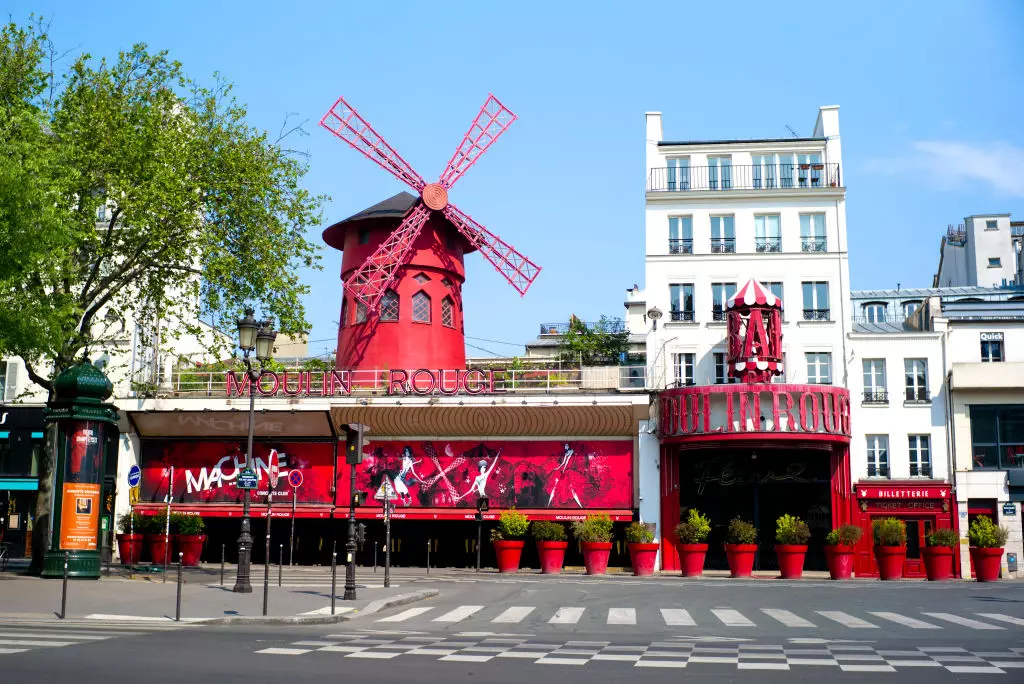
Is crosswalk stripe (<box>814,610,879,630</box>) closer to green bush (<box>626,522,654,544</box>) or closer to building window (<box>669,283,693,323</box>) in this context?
green bush (<box>626,522,654,544</box>)

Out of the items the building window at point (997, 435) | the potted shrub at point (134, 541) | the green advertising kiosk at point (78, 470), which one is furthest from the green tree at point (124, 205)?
the building window at point (997, 435)

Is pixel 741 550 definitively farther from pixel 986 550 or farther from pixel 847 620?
pixel 847 620

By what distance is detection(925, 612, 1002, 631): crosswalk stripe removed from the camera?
1449cm

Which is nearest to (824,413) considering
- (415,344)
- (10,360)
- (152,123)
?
(415,344)

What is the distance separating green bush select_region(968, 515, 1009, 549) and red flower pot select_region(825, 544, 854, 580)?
2.99m

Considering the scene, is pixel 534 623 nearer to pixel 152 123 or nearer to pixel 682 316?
pixel 152 123

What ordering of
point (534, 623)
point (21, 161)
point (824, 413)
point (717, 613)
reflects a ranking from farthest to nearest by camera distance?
point (824, 413) < point (21, 161) < point (717, 613) < point (534, 623)

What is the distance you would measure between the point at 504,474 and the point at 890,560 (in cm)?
1087

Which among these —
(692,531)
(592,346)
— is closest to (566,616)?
(692,531)

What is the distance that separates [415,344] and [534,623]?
1958 cm

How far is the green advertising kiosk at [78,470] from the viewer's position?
21.3 m

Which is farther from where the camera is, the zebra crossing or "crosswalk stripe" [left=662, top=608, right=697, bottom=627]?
"crosswalk stripe" [left=662, top=608, right=697, bottom=627]

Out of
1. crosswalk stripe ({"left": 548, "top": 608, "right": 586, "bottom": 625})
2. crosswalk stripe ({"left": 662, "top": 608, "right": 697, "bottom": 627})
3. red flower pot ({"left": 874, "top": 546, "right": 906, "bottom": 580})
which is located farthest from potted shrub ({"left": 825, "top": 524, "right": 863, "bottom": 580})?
crosswalk stripe ({"left": 548, "top": 608, "right": 586, "bottom": 625})

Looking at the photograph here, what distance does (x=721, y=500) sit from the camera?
31.9m
